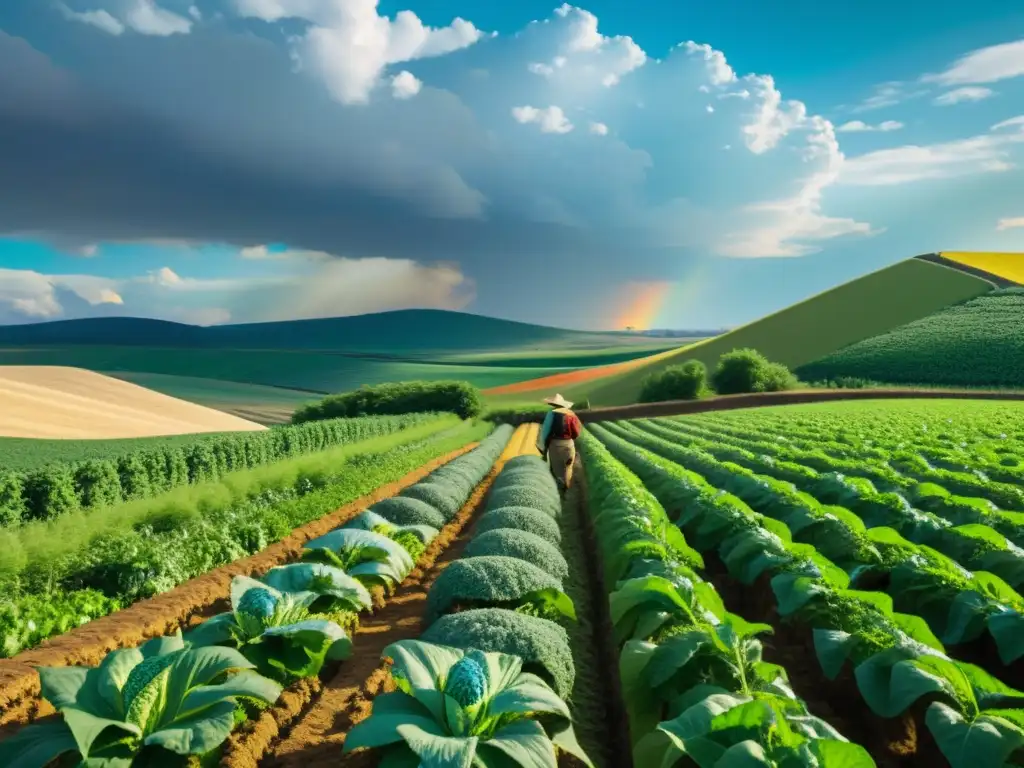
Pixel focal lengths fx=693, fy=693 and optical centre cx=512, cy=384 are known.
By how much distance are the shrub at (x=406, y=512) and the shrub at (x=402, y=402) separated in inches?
1657

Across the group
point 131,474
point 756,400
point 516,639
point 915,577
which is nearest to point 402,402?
point 756,400

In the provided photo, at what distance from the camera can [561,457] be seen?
14.4m

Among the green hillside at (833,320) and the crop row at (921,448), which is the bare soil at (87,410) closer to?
the crop row at (921,448)

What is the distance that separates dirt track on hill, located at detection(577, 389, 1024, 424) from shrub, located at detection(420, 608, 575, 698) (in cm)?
4557

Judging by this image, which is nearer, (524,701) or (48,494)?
(524,701)

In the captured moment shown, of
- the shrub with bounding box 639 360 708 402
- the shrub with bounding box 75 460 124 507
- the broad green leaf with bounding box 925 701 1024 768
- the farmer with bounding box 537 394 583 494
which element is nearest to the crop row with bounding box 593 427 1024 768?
the broad green leaf with bounding box 925 701 1024 768

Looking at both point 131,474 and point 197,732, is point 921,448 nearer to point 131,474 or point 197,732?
point 197,732

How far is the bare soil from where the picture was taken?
109 feet

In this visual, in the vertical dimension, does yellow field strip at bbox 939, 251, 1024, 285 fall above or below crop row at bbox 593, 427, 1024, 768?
above

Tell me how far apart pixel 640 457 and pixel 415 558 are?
930 cm

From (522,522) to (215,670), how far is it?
5.16 m

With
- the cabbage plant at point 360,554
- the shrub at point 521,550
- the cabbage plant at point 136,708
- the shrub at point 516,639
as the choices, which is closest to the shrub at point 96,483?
the cabbage plant at point 360,554

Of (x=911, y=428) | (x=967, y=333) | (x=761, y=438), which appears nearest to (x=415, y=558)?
(x=761, y=438)

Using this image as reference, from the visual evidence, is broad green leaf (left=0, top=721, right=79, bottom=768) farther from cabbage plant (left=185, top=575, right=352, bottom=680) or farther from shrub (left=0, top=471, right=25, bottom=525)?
shrub (left=0, top=471, right=25, bottom=525)
